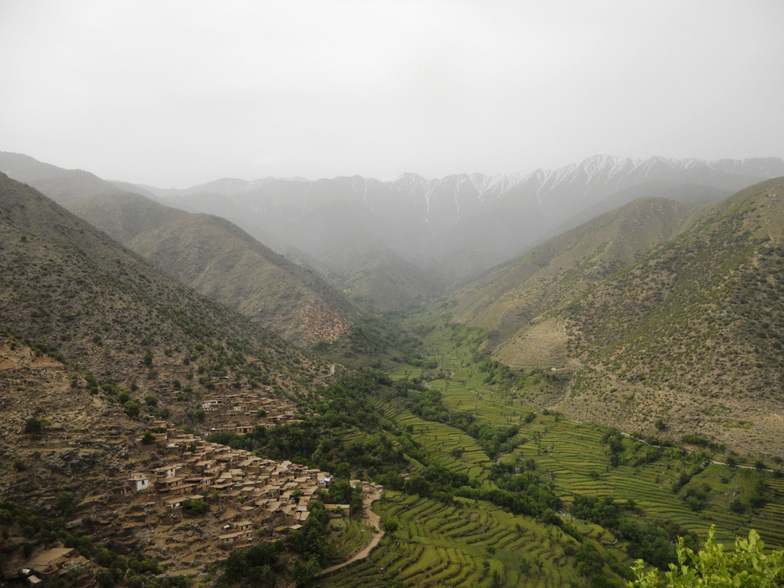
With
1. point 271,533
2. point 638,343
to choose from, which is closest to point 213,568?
point 271,533

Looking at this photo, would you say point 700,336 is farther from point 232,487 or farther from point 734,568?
point 232,487

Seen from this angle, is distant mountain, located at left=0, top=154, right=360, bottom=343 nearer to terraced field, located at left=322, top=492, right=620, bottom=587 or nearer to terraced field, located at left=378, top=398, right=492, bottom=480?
terraced field, located at left=378, top=398, right=492, bottom=480

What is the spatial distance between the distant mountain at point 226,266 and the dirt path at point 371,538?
5507cm

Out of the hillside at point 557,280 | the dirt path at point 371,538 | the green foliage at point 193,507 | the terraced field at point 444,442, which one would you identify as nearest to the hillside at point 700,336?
the hillside at point 557,280

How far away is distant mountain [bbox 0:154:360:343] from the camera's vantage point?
330ft

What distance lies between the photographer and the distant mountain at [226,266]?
100625mm

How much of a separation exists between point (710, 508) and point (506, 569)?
25.5 metres

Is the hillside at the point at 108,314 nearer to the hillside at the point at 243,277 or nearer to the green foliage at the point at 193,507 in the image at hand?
the green foliage at the point at 193,507

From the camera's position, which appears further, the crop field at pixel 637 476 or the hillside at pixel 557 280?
the hillside at pixel 557 280

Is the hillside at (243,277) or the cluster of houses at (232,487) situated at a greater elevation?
the hillside at (243,277)

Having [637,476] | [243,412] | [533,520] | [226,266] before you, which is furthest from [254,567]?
[226,266]

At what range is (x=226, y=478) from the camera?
34406 mm

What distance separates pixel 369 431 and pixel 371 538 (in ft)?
73.6

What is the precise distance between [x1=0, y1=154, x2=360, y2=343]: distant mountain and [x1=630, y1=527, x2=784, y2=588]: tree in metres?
85.4
